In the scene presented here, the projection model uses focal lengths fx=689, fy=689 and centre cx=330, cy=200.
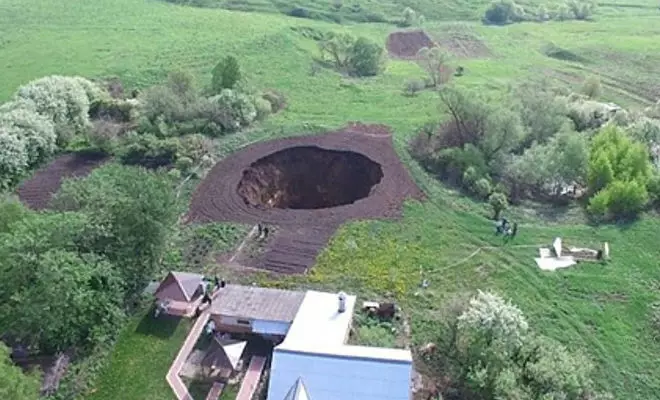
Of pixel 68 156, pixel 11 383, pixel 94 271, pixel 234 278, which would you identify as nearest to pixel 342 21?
pixel 68 156

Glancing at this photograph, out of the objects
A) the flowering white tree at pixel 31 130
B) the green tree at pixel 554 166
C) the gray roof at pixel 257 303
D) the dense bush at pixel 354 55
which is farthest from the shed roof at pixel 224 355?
the dense bush at pixel 354 55

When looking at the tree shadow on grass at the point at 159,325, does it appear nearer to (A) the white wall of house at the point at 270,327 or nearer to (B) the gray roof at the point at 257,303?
(B) the gray roof at the point at 257,303

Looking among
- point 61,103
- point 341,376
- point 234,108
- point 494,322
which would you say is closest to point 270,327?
point 341,376

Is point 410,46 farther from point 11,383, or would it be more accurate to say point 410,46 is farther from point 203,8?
point 11,383

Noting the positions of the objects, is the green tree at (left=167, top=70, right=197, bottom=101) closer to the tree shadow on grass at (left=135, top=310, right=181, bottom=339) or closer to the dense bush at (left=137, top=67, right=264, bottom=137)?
the dense bush at (left=137, top=67, right=264, bottom=137)

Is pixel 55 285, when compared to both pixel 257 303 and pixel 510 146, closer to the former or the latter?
pixel 257 303

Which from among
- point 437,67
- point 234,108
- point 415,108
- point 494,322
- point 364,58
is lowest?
point 364,58
